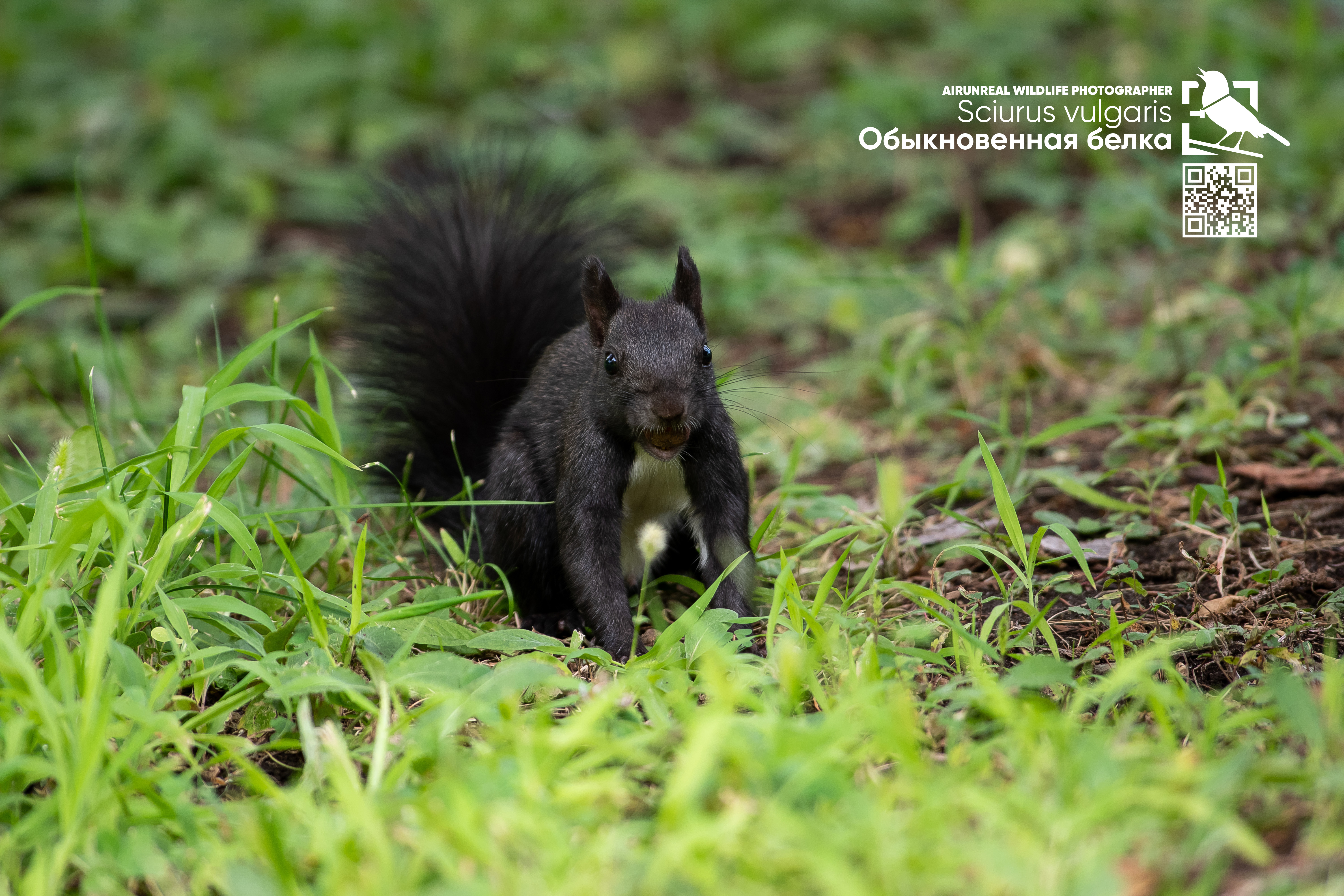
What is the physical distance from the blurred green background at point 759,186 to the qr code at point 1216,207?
9 centimetres

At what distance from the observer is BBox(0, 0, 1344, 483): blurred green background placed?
4297 mm

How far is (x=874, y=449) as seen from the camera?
4.10 metres

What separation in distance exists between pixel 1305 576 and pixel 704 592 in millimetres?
1306

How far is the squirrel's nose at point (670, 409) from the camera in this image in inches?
102

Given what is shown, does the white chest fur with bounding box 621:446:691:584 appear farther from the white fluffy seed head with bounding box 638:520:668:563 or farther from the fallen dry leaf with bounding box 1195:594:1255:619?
the fallen dry leaf with bounding box 1195:594:1255:619

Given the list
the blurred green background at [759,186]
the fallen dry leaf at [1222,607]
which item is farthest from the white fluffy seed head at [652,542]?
the blurred green background at [759,186]

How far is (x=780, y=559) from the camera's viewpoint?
2.78 metres

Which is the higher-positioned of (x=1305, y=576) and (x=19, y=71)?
(x=19, y=71)

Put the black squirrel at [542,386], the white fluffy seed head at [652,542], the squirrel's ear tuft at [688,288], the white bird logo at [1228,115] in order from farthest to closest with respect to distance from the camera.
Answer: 1. the white bird logo at [1228,115]
2. the squirrel's ear tuft at [688,288]
3. the black squirrel at [542,386]
4. the white fluffy seed head at [652,542]

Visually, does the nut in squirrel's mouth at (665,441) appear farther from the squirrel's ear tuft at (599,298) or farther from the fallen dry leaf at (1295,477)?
the fallen dry leaf at (1295,477)

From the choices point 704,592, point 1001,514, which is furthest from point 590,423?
point 1001,514

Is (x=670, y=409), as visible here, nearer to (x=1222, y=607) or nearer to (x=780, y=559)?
(x=780, y=559)

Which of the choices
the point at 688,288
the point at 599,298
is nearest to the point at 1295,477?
the point at 688,288

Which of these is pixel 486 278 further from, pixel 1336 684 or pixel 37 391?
pixel 37 391
